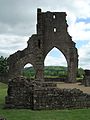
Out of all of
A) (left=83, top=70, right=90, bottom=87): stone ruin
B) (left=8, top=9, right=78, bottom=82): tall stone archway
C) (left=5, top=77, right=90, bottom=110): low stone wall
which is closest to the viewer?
(left=5, top=77, right=90, bottom=110): low stone wall

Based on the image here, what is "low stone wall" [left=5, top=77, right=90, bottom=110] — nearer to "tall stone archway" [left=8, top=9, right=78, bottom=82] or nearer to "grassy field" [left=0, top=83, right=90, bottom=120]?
"grassy field" [left=0, top=83, right=90, bottom=120]

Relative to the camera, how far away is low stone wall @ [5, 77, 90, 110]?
1614cm

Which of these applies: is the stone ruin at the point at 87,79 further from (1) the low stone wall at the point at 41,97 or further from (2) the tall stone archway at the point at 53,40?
(1) the low stone wall at the point at 41,97

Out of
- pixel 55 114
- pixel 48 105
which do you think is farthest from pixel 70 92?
pixel 55 114

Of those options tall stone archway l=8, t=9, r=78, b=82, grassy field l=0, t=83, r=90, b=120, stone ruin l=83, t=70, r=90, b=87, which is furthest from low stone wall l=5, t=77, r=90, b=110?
tall stone archway l=8, t=9, r=78, b=82

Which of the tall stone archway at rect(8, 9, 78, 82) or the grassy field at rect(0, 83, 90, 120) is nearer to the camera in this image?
the grassy field at rect(0, 83, 90, 120)

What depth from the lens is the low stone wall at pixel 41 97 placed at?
16.1 metres

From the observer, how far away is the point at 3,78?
49.2m

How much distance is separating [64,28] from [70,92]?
33.4 meters

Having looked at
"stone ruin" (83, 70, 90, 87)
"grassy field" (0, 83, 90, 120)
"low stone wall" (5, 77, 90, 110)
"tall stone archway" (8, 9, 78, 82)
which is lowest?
"grassy field" (0, 83, 90, 120)

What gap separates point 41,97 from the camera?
635 inches

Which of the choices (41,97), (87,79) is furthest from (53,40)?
(41,97)

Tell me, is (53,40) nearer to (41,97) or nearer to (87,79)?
(87,79)

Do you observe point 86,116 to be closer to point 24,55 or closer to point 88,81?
point 88,81
